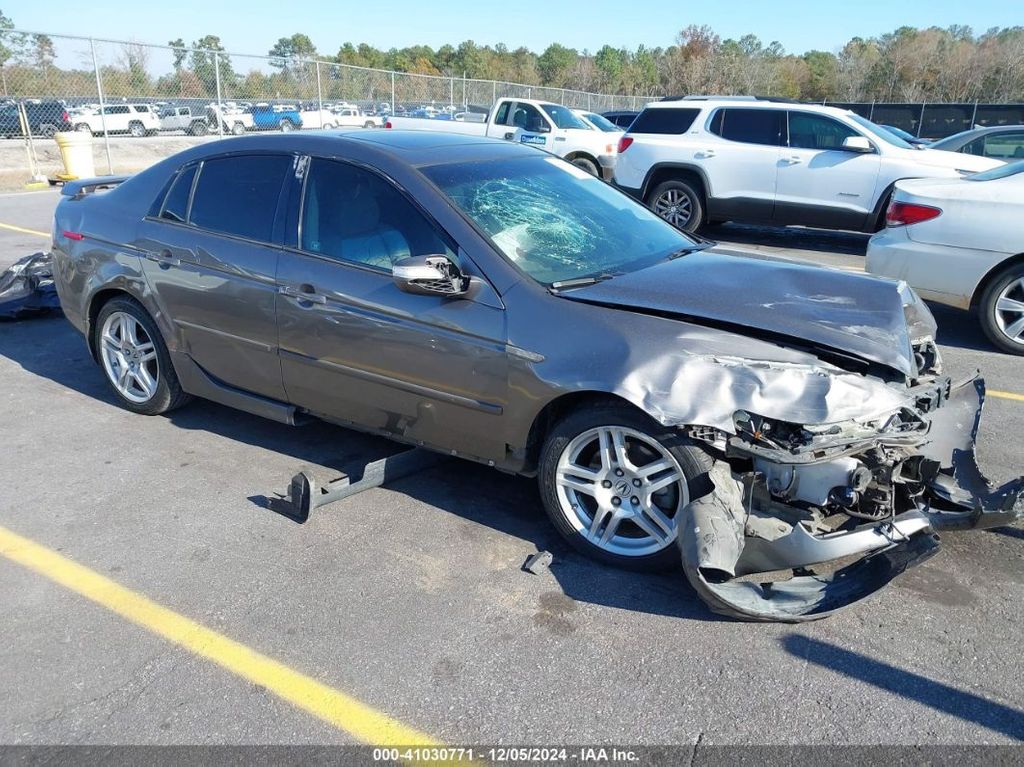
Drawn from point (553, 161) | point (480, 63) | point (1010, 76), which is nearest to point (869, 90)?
point (1010, 76)

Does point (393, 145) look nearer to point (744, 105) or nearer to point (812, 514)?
point (812, 514)

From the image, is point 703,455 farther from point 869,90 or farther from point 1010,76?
point 869,90

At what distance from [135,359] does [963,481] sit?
4.72 m

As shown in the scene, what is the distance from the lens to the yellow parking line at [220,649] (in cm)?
268

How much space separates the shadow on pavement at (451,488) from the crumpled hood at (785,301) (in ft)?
3.71

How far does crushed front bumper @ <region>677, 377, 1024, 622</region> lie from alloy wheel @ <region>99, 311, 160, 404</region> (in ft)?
11.8

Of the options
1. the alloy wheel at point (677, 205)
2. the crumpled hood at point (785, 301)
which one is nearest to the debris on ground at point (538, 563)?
the crumpled hood at point (785, 301)

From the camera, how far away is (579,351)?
11.2ft

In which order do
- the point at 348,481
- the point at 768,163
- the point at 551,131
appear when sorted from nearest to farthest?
the point at 348,481 < the point at 768,163 < the point at 551,131

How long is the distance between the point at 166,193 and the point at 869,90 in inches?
2270

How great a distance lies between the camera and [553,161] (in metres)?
4.82

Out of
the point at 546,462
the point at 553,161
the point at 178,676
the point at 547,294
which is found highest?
the point at 553,161

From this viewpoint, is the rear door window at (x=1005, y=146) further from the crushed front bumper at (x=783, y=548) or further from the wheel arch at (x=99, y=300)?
the wheel arch at (x=99, y=300)

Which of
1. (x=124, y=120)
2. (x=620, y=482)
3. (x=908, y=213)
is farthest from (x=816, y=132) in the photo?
(x=124, y=120)
